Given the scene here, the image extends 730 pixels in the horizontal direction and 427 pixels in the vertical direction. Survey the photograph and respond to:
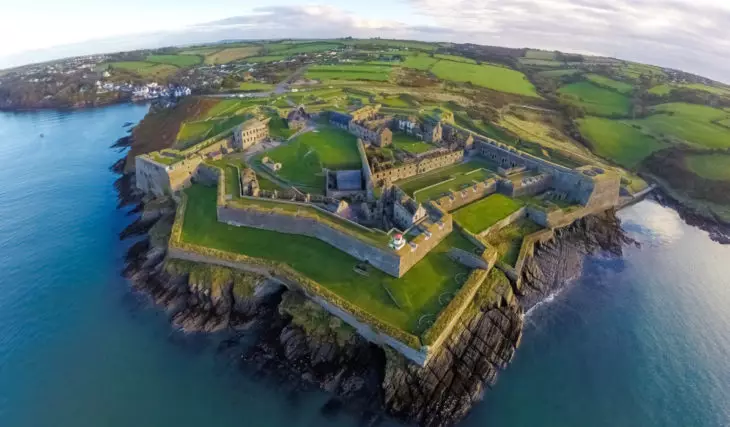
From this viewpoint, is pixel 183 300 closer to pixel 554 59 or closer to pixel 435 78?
pixel 435 78

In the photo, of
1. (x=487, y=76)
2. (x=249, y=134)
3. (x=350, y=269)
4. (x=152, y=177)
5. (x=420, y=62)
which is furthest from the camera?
(x=420, y=62)

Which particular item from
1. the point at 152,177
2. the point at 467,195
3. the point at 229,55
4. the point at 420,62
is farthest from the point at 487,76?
the point at 229,55

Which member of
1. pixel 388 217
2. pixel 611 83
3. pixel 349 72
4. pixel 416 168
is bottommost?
pixel 388 217

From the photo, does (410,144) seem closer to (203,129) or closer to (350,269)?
(350,269)

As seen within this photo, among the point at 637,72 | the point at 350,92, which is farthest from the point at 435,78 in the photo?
the point at 637,72

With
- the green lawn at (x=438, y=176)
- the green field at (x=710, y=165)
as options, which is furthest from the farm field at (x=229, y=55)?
the green field at (x=710, y=165)

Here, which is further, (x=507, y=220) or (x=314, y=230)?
(x=507, y=220)

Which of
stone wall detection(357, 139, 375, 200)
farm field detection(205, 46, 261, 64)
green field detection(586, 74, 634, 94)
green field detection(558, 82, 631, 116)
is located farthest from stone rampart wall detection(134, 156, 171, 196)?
farm field detection(205, 46, 261, 64)

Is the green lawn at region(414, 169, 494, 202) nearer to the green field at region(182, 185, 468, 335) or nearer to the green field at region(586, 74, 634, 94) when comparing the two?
the green field at region(182, 185, 468, 335)
